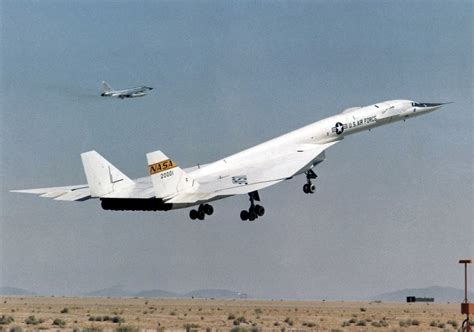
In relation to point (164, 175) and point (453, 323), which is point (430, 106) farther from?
point (164, 175)

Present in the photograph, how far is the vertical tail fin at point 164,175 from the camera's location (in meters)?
51.1

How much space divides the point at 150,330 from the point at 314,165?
13055 millimetres

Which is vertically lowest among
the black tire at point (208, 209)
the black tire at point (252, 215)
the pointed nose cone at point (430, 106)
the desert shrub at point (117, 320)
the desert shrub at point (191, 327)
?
the desert shrub at point (191, 327)

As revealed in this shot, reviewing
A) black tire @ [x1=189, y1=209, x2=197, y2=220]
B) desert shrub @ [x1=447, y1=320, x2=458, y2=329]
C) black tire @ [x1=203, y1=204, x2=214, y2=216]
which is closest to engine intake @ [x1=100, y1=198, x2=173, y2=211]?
black tire @ [x1=189, y1=209, x2=197, y2=220]

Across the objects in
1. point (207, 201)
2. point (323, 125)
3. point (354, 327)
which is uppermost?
point (323, 125)

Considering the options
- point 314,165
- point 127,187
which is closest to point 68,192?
point 127,187

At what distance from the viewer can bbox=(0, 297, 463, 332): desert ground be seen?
59594 millimetres

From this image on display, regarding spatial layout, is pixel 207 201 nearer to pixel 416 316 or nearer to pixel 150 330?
pixel 150 330

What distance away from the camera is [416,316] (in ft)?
244

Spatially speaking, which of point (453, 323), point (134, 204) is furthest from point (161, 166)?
point (453, 323)

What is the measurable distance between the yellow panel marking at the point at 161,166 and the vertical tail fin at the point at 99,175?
367 cm

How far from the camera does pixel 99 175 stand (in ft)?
177

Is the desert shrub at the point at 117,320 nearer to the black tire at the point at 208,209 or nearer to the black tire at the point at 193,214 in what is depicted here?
the black tire at the point at 193,214

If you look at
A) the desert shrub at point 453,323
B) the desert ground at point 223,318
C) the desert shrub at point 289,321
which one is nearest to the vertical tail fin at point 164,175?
the desert ground at point 223,318
